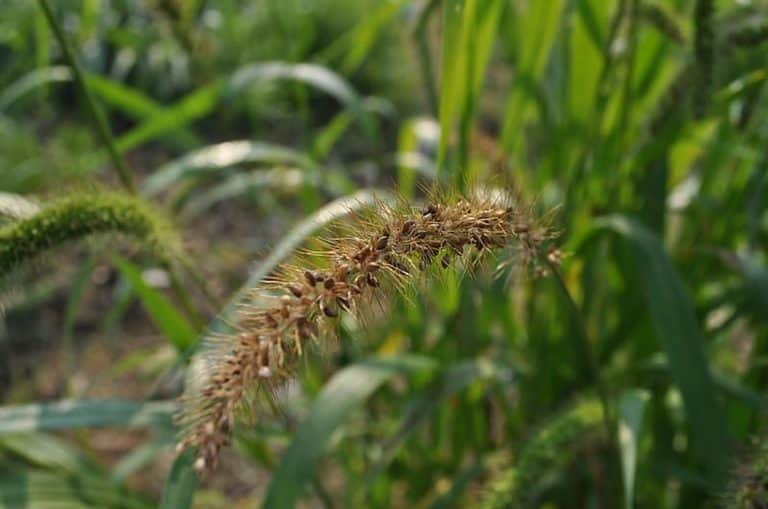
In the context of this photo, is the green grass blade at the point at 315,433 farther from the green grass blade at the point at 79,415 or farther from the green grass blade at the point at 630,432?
the green grass blade at the point at 630,432

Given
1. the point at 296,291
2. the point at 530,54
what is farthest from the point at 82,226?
the point at 530,54

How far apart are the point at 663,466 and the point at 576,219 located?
2.03ft

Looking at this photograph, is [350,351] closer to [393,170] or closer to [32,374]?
[32,374]

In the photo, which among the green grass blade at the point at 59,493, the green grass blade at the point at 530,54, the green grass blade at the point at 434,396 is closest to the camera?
the green grass blade at the point at 59,493

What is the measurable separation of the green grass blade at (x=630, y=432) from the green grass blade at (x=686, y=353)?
Result: 0.09 meters

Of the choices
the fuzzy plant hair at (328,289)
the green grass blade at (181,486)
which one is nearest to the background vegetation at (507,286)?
the green grass blade at (181,486)

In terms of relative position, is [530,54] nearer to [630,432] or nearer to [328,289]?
[630,432]

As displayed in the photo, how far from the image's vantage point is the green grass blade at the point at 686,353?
1.54 meters

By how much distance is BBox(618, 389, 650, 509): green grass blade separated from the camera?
53.6 inches

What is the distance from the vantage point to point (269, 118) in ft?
17.6

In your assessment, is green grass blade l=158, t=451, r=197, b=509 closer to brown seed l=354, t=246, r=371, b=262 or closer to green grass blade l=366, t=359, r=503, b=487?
brown seed l=354, t=246, r=371, b=262

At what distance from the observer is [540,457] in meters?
1.49

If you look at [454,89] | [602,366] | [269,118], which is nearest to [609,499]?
[602,366]

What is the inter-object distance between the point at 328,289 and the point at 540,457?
2.54 feet
